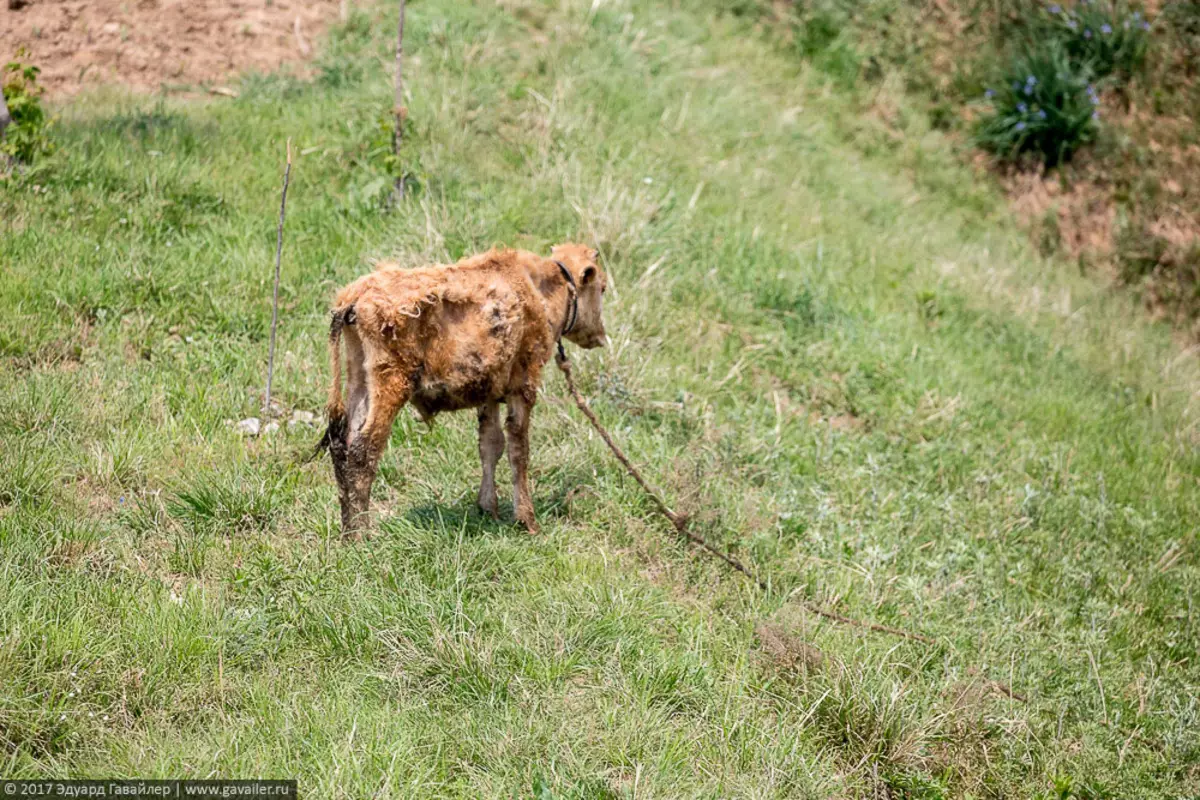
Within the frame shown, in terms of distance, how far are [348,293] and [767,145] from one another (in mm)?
7346

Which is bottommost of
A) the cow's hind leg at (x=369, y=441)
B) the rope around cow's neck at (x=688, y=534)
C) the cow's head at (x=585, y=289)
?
the rope around cow's neck at (x=688, y=534)

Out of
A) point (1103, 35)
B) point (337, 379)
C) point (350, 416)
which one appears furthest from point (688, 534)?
point (1103, 35)

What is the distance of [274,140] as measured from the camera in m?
8.44

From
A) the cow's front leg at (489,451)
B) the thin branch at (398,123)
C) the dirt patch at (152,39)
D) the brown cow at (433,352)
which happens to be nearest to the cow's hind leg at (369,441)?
the brown cow at (433,352)

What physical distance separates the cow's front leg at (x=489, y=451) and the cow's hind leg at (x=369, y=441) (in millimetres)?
646

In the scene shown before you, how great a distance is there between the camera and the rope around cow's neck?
5660 mm

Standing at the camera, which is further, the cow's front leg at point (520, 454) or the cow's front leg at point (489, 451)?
the cow's front leg at point (489, 451)

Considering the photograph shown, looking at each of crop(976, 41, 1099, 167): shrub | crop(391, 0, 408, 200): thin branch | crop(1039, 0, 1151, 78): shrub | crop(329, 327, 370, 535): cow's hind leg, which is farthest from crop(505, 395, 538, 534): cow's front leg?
crop(1039, 0, 1151, 78): shrub

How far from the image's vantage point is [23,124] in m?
7.30

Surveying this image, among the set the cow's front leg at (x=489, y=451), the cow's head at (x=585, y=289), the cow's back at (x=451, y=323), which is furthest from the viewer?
the cow's head at (x=585, y=289)

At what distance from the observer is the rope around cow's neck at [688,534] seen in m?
5.66

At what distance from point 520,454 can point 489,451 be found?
19 centimetres

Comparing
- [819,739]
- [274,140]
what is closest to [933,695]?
[819,739]

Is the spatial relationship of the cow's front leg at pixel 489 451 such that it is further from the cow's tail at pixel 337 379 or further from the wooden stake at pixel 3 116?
the wooden stake at pixel 3 116
